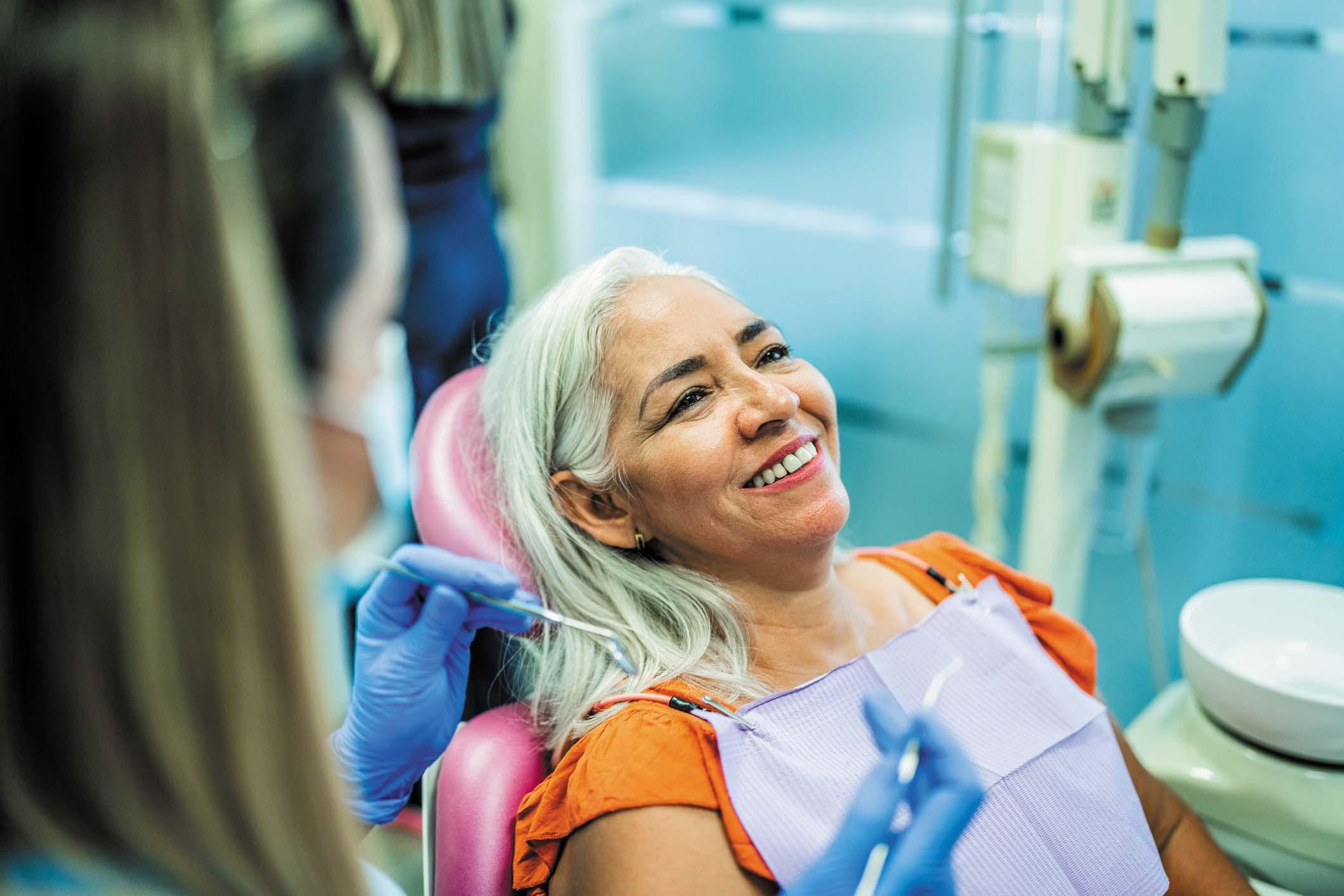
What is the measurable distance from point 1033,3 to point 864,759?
1721 millimetres

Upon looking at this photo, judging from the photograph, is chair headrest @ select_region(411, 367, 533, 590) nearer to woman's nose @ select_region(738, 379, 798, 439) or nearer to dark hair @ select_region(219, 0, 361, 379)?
woman's nose @ select_region(738, 379, 798, 439)

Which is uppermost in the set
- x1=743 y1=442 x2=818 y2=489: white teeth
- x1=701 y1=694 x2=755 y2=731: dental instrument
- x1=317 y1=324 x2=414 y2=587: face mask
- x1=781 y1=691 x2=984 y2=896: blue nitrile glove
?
x1=743 y1=442 x2=818 y2=489: white teeth

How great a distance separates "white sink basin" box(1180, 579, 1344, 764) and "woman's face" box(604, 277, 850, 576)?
596mm

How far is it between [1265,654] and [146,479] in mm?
1505

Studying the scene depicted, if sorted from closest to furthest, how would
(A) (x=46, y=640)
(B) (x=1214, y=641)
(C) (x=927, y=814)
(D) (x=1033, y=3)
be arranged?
(A) (x=46, y=640), (C) (x=927, y=814), (B) (x=1214, y=641), (D) (x=1033, y=3)

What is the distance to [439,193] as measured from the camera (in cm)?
251

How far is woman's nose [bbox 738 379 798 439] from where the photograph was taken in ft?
3.87

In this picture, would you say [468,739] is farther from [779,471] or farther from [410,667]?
[779,471]

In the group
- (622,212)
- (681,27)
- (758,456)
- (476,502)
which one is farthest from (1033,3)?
(476,502)

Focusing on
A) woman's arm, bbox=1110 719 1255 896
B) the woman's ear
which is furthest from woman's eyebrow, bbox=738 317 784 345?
woman's arm, bbox=1110 719 1255 896

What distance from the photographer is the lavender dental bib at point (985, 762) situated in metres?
1.05

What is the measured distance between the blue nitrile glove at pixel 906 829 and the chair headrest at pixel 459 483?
0.47 metres

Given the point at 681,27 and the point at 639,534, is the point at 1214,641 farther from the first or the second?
the point at 681,27

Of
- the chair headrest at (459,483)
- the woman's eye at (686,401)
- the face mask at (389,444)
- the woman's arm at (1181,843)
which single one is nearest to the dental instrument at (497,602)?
the chair headrest at (459,483)
